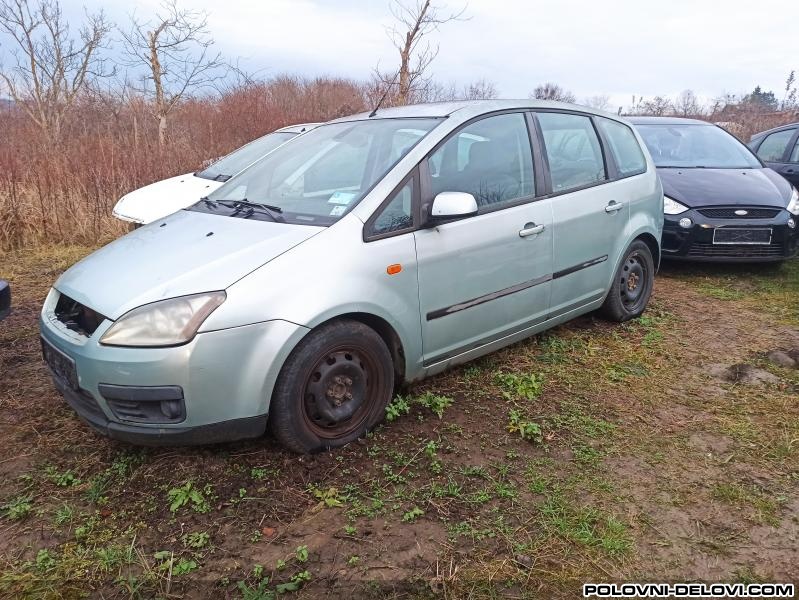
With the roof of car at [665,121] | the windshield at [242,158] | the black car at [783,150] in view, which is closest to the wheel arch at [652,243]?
the roof of car at [665,121]

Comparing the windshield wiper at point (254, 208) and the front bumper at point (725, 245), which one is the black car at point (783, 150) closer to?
the front bumper at point (725, 245)

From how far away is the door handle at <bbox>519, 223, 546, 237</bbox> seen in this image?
3.52 m

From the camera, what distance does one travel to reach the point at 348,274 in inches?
110

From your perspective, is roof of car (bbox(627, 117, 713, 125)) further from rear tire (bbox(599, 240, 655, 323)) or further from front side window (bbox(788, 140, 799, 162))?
rear tire (bbox(599, 240, 655, 323))

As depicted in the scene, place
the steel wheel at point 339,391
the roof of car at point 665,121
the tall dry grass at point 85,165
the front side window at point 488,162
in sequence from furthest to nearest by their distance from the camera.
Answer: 1. the tall dry grass at point 85,165
2. the roof of car at point 665,121
3. the front side window at point 488,162
4. the steel wheel at point 339,391

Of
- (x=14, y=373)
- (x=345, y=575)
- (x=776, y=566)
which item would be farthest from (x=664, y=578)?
(x=14, y=373)

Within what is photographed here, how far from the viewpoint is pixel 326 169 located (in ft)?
11.3

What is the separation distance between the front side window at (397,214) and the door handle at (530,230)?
806 mm

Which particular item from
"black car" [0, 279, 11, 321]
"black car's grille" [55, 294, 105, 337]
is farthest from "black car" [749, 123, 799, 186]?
"black car" [0, 279, 11, 321]

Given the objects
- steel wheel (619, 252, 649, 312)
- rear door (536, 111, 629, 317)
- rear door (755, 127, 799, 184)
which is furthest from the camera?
rear door (755, 127, 799, 184)

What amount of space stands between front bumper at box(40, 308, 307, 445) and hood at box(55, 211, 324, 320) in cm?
20

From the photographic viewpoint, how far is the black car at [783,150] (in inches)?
309

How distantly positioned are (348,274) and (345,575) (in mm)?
1295

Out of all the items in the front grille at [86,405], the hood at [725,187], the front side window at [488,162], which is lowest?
the front grille at [86,405]
